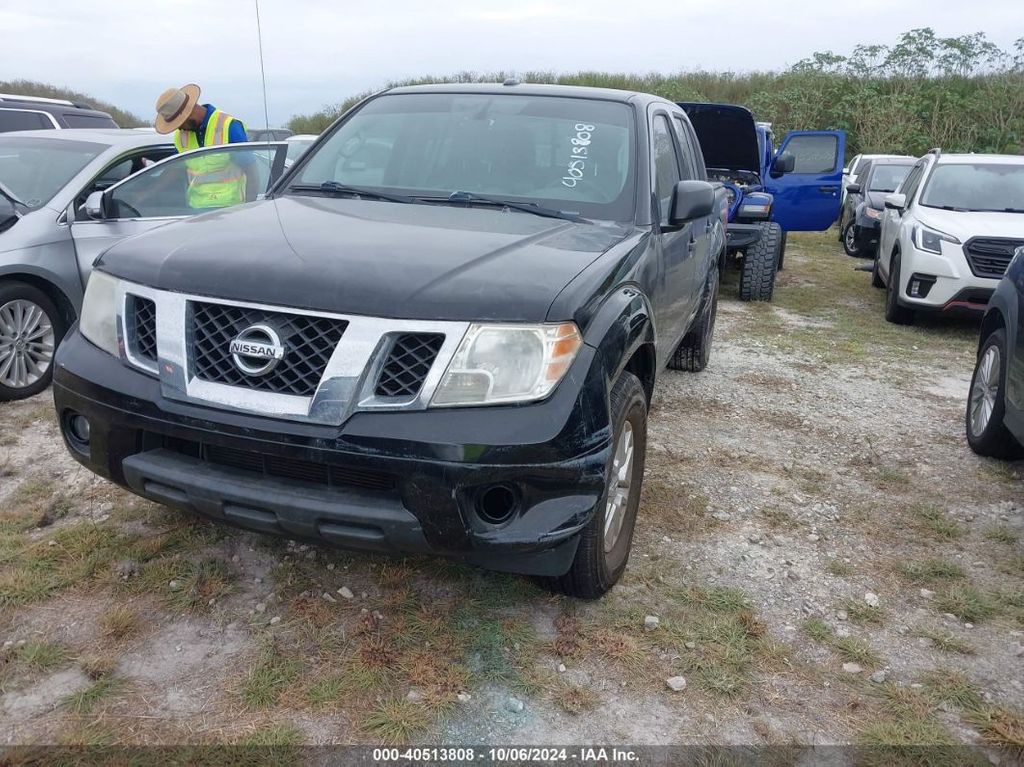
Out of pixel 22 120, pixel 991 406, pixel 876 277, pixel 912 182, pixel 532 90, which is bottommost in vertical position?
pixel 876 277

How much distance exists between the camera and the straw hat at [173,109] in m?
6.13

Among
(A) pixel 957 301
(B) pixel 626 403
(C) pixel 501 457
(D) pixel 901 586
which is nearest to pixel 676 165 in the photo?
(B) pixel 626 403

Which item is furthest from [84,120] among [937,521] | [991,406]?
[937,521]

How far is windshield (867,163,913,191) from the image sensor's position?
41.0 feet

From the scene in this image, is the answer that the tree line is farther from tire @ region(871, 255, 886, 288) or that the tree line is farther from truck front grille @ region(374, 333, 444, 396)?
truck front grille @ region(374, 333, 444, 396)

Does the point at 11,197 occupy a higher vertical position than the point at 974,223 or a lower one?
higher

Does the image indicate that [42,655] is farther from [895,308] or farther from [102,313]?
[895,308]

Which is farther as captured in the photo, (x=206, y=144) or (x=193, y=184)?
(x=206, y=144)

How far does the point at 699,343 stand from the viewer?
19.1ft

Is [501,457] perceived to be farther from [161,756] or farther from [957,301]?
[957,301]

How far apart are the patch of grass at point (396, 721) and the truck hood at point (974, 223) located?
22.3 ft

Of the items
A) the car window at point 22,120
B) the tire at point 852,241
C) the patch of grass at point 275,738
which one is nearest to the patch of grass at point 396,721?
the patch of grass at point 275,738

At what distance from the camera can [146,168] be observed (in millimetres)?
5195

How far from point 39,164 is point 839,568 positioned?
17.3ft
